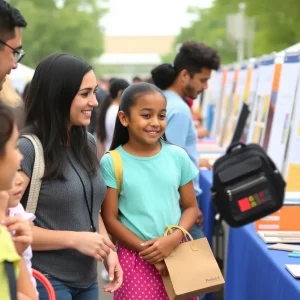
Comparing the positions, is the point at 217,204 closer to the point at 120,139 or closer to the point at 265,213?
the point at 265,213

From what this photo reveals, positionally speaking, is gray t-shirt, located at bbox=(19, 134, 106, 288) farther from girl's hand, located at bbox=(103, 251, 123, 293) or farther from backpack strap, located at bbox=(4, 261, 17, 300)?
backpack strap, located at bbox=(4, 261, 17, 300)

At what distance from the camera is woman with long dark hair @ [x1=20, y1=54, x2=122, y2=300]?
2953 mm

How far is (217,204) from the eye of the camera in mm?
2572

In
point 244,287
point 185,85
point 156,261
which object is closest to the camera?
point 156,261

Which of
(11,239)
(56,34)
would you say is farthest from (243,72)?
(56,34)

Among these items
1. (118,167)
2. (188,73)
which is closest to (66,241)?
(118,167)

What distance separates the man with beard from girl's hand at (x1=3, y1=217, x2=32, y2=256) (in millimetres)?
678

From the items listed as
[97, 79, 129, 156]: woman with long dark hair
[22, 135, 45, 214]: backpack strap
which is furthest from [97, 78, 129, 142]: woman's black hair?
[22, 135, 45, 214]: backpack strap

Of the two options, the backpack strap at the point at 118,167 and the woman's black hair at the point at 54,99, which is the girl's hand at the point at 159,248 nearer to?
the backpack strap at the point at 118,167

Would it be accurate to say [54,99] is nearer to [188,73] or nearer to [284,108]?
[188,73]

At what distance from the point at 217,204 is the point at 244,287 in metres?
1.92

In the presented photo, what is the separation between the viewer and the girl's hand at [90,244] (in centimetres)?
293

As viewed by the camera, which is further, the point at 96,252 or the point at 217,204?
the point at 96,252

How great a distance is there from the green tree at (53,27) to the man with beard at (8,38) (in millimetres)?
35307
